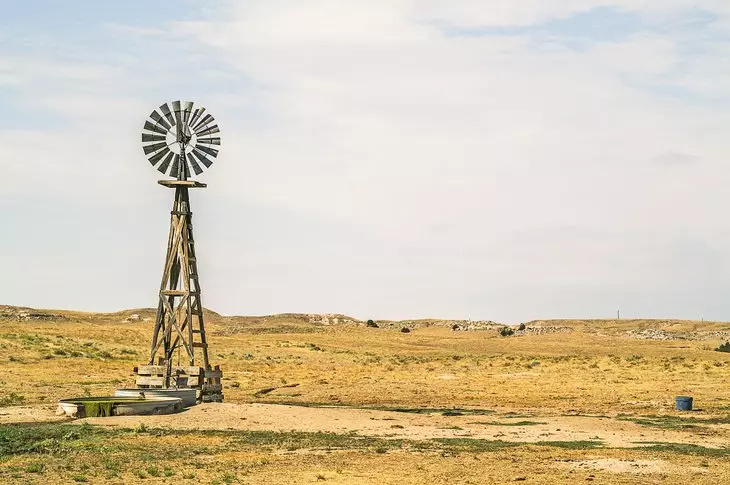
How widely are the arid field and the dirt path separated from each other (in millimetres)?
76

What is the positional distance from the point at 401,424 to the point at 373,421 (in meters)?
0.98

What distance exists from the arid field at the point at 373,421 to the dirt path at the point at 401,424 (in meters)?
0.08

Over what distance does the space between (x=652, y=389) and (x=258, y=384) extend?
1814 cm

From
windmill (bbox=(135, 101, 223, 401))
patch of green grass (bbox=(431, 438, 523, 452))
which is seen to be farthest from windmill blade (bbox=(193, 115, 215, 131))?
patch of green grass (bbox=(431, 438, 523, 452))

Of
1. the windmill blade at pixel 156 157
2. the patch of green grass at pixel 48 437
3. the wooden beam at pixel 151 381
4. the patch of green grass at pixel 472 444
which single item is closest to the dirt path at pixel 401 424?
the patch of green grass at pixel 472 444

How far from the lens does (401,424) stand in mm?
31312

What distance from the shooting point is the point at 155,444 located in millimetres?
25047

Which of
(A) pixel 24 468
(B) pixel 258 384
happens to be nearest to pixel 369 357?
(B) pixel 258 384

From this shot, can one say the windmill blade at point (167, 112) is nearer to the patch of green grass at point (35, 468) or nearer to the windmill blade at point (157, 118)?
the windmill blade at point (157, 118)

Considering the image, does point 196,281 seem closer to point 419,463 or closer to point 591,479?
point 419,463

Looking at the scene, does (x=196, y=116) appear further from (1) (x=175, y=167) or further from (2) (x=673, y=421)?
(2) (x=673, y=421)

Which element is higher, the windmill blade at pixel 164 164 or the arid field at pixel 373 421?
the windmill blade at pixel 164 164

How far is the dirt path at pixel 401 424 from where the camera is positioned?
28391mm

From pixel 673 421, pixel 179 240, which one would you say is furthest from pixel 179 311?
pixel 673 421
